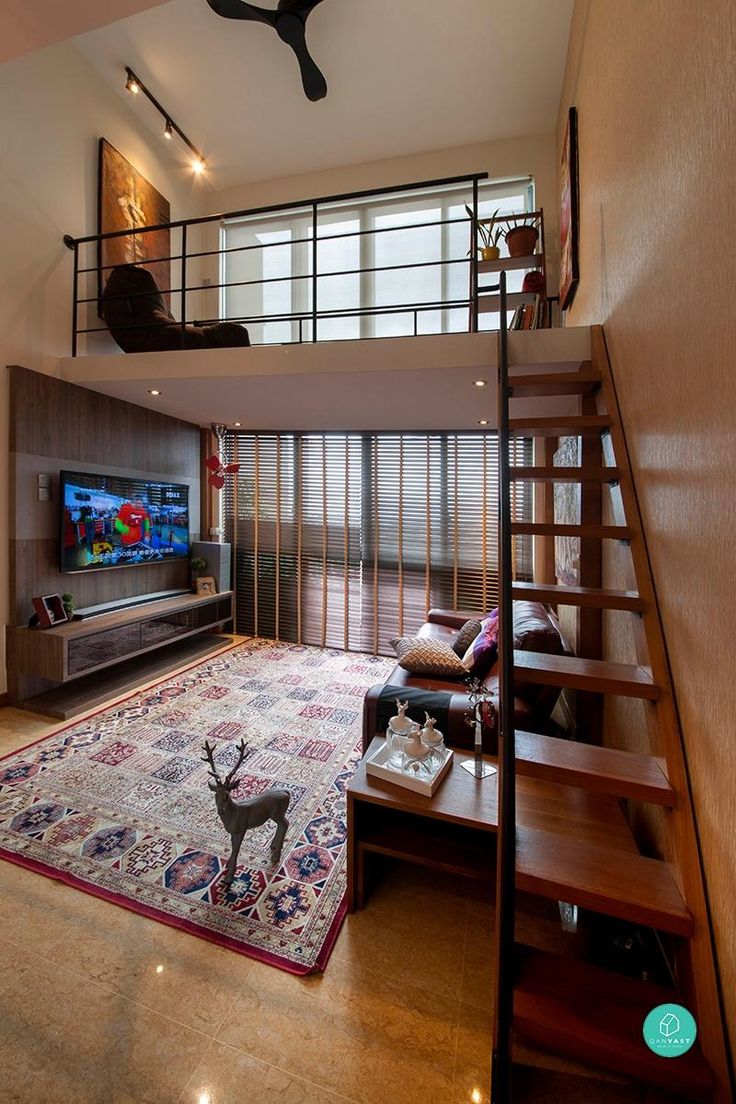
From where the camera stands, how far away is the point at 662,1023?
1093 mm

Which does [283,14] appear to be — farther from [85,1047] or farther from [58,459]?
[85,1047]

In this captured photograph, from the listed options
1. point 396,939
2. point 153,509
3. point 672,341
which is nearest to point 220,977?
point 396,939

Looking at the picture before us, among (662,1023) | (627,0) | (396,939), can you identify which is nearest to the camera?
(662,1023)

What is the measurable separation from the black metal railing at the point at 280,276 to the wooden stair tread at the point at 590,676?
2472 millimetres

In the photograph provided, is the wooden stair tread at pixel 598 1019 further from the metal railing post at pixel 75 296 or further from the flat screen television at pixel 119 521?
the metal railing post at pixel 75 296

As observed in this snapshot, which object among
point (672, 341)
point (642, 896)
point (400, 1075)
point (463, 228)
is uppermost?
point (463, 228)

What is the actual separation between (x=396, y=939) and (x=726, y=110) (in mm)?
2684

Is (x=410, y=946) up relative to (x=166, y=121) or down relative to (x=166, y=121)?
down

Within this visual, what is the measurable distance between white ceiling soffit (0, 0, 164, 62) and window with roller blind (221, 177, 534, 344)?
10.9 feet

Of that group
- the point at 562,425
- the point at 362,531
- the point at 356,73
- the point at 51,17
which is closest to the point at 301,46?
the point at 356,73

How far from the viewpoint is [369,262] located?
198 inches

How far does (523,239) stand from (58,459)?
4.08 metres

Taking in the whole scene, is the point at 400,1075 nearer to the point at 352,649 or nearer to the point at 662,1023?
the point at 662,1023

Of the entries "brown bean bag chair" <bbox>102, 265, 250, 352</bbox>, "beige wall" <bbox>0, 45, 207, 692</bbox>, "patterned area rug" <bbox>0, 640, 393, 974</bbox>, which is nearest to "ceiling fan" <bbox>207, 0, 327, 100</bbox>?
"beige wall" <bbox>0, 45, 207, 692</bbox>
